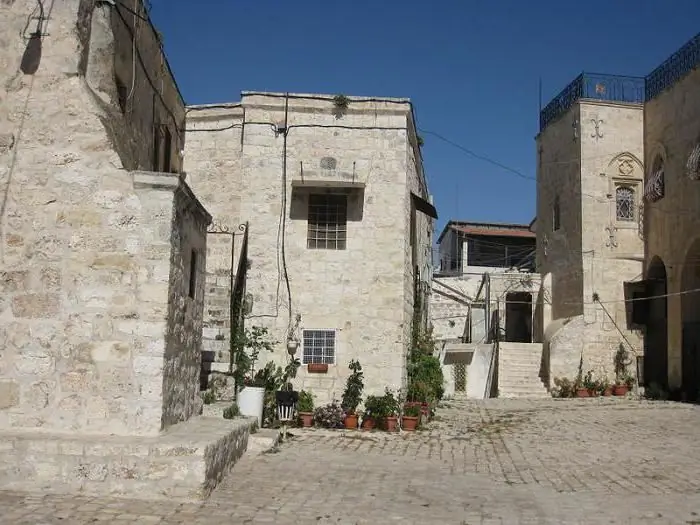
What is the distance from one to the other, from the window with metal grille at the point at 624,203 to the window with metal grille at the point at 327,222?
39.8 feet

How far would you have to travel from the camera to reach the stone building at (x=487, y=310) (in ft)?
77.3

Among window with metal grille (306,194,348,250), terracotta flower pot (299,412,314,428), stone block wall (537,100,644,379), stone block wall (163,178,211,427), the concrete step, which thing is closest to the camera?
stone block wall (163,178,211,427)

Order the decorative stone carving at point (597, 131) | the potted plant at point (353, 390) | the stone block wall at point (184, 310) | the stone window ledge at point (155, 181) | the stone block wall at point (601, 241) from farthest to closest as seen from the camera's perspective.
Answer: the decorative stone carving at point (597, 131), the stone block wall at point (601, 241), the potted plant at point (353, 390), the stone block wall at point (184, 310), the stone window ledge at point (155, 181)

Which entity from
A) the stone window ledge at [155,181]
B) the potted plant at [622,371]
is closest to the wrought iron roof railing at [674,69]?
the potted plant at [622,371]

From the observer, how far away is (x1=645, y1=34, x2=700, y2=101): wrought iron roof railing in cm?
2006

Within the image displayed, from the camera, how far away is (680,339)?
20.2m

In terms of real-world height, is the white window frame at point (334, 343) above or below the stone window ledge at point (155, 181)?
below

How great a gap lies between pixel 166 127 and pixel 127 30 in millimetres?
3029

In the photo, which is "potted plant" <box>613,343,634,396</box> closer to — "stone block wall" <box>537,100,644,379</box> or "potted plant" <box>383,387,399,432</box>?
"stone block wall" <box>537,100,644,379</box>

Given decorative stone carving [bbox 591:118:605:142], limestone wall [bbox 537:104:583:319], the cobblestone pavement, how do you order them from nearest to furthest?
the cobblestone pavement < decorative stone carving [bbox 591:118:605:142] < limestone wall [bbox 537:104:583:319]

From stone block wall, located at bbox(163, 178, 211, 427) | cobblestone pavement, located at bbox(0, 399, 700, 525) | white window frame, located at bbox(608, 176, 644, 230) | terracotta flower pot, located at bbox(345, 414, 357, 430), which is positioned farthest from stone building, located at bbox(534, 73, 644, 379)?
stone block wall, located at bbox(163, 178, 211, 427)

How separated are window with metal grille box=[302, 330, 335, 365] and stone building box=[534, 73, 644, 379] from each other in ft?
34.8

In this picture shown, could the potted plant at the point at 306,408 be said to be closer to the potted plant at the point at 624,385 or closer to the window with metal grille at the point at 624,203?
the potted plant at the point at 624,385

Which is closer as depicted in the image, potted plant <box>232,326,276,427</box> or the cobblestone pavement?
the cobblestone pavement
